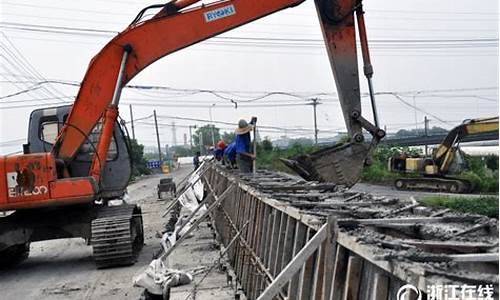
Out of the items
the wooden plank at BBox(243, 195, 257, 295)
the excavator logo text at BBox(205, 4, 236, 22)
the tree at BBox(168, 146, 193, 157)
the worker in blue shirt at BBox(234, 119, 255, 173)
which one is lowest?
the tree at BBox(168, 146, 193, 157)

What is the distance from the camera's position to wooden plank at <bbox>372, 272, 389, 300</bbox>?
342 centimetres

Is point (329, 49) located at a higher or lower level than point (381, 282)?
higher

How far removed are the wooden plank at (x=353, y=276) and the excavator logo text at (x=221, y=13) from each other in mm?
7951

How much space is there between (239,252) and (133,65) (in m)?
4.31

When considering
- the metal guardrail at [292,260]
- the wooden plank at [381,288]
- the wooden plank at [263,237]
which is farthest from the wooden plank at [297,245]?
the wooden plank at [381,288]

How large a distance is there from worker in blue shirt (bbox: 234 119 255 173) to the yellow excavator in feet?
40.4

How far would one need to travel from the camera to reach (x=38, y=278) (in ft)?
36.5

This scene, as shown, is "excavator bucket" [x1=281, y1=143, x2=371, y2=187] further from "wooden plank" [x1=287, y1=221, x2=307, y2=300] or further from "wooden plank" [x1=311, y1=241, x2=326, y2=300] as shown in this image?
"wooden plank" [x1=311, y1=241, x2=326, y2=300]

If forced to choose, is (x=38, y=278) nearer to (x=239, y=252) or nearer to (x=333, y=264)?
(x=239, y=252)

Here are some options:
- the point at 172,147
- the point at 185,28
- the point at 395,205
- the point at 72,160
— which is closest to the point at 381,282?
the point at 395,205

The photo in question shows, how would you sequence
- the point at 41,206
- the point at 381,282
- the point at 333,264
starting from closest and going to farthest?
the point at 381,282, the point at 333,264, the point at 41,206

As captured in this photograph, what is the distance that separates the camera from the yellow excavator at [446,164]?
22969 mm

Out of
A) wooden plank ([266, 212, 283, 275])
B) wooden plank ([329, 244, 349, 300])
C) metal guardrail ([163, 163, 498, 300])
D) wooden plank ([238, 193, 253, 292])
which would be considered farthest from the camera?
wooden plank ([238, 193, 253, 292])

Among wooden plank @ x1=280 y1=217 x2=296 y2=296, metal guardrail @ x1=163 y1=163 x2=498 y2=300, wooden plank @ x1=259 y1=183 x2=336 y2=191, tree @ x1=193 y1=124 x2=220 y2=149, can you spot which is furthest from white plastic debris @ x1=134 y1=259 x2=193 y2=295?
tree @ x1=193 y1=124 x2=220 y2=149
